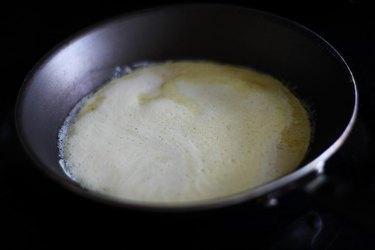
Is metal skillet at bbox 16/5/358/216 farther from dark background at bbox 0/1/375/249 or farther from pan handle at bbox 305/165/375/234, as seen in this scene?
pan handle at bbox 305/165/375/234

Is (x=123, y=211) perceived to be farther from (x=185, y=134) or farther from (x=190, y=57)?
(x=190, y=57)

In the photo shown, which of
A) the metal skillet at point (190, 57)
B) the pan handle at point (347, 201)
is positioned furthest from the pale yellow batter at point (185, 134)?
the pan handle at point (347, 201)

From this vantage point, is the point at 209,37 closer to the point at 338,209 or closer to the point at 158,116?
the point at 158,116

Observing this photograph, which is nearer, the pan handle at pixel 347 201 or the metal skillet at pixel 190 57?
the pan handle at pixel 347 201

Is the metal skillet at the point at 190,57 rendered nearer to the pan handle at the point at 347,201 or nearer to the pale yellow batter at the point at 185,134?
the pale yellow batter at the point at 185,134

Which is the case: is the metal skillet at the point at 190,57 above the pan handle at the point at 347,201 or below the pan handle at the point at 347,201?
above

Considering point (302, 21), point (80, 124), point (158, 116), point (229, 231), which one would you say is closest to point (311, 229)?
point (229, 231)
